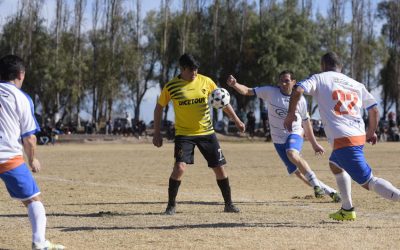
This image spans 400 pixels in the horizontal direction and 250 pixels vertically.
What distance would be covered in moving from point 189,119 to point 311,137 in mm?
1914

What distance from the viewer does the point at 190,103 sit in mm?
10078

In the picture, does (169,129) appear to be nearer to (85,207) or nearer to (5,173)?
(85,207)

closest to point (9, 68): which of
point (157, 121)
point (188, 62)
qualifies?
point (188, 62)

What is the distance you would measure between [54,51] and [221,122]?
1584 cm

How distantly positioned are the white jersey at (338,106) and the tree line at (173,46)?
50949mm

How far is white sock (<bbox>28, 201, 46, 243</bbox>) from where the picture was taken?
6746 mm

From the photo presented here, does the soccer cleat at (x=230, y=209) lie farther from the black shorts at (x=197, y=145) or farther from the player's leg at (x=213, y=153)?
the black shorts at (x=197, y=145)

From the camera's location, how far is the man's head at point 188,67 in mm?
9961

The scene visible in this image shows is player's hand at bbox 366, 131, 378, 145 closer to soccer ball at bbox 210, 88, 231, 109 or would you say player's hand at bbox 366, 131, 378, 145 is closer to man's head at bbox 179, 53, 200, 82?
soccer ball at bbox 210, 88, 231, 109

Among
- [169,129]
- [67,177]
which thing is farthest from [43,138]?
[67,177]

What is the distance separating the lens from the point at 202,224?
8758 millimetres

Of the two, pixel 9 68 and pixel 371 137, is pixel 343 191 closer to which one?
pixel 371 137

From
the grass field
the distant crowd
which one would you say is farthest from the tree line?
the grass field

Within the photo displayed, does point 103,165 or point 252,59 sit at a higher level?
point 252,59
